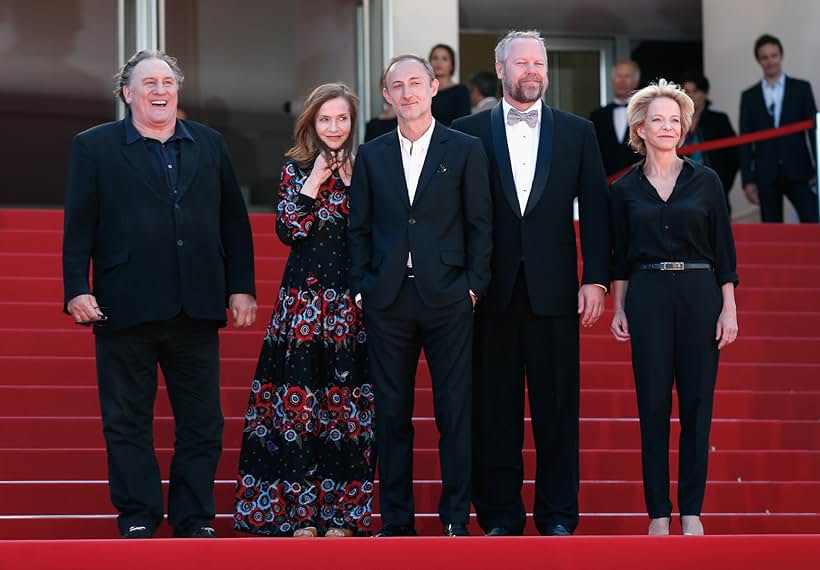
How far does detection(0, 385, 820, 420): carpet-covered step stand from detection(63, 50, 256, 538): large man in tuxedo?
5.35ft

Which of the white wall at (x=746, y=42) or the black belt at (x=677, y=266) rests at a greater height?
the white wall at (x=746, y=42)

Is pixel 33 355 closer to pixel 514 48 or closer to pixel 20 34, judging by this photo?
pixel 514 48

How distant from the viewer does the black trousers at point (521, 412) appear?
547 cm

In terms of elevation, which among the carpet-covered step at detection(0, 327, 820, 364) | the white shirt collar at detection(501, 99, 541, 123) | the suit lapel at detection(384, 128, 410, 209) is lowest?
the carpet-covered step at detection(0, 327, 820, 364)

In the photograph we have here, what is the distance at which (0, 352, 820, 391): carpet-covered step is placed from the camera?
291 inches

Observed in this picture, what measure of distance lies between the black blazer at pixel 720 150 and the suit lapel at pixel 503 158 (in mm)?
5901

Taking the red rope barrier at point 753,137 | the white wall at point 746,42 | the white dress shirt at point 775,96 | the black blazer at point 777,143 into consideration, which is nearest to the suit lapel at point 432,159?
the red rope barrier at point 753,137

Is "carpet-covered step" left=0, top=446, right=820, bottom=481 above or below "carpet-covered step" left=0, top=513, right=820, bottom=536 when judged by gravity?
above

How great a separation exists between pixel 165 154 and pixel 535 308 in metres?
1.44

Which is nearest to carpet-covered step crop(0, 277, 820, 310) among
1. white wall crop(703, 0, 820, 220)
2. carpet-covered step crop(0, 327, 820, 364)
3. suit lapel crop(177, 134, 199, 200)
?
carpet-covered step crop(0, 327, 820, 364)

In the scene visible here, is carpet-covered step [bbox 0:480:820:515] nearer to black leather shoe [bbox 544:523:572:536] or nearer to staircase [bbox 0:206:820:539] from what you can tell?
staircase [bbox 0:206:820:539]

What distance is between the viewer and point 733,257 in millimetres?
5621

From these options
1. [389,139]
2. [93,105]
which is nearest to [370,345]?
[389,139]

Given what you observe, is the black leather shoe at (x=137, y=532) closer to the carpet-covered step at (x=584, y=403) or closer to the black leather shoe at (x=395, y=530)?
the black leather shoe at (x=395, y=530)
